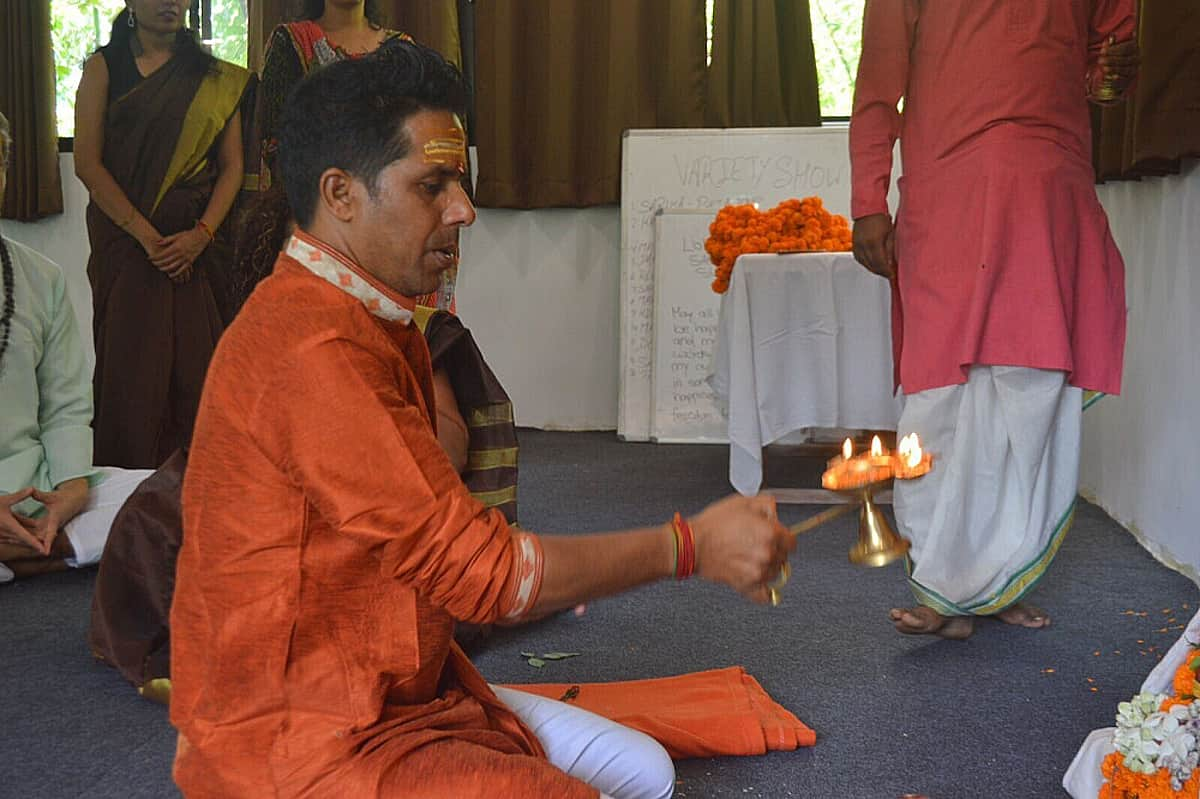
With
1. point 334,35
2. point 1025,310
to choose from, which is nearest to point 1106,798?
point 1025,310

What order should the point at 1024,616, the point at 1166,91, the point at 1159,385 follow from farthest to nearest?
1. the point at 1159,385
2. the point at 1166,91
3. the point at 1024,616

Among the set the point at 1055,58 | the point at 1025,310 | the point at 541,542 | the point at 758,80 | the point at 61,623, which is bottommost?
the point at 61,623

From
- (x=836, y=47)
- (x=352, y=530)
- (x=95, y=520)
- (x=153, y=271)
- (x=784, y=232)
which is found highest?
(x=836, y=47)

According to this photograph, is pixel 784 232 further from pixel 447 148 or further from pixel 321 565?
pixel 321 565

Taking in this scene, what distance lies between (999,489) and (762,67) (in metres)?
3.72

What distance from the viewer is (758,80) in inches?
235

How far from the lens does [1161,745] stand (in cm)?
151

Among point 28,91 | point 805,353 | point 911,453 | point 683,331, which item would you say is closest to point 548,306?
point 683,331

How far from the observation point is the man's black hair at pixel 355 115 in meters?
1.26

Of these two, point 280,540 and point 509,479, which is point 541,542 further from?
point 509,479

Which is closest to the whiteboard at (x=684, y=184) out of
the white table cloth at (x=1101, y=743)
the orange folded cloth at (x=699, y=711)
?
the orange folded cloth at (x=699, y=711)

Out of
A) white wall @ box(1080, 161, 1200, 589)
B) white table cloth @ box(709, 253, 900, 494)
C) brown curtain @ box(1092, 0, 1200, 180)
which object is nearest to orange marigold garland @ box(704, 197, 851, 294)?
white table cloth @ box(709, 253, 900, 494)

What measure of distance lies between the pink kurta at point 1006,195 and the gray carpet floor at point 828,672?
61 centimetres

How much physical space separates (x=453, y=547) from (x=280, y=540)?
0.60 ft
